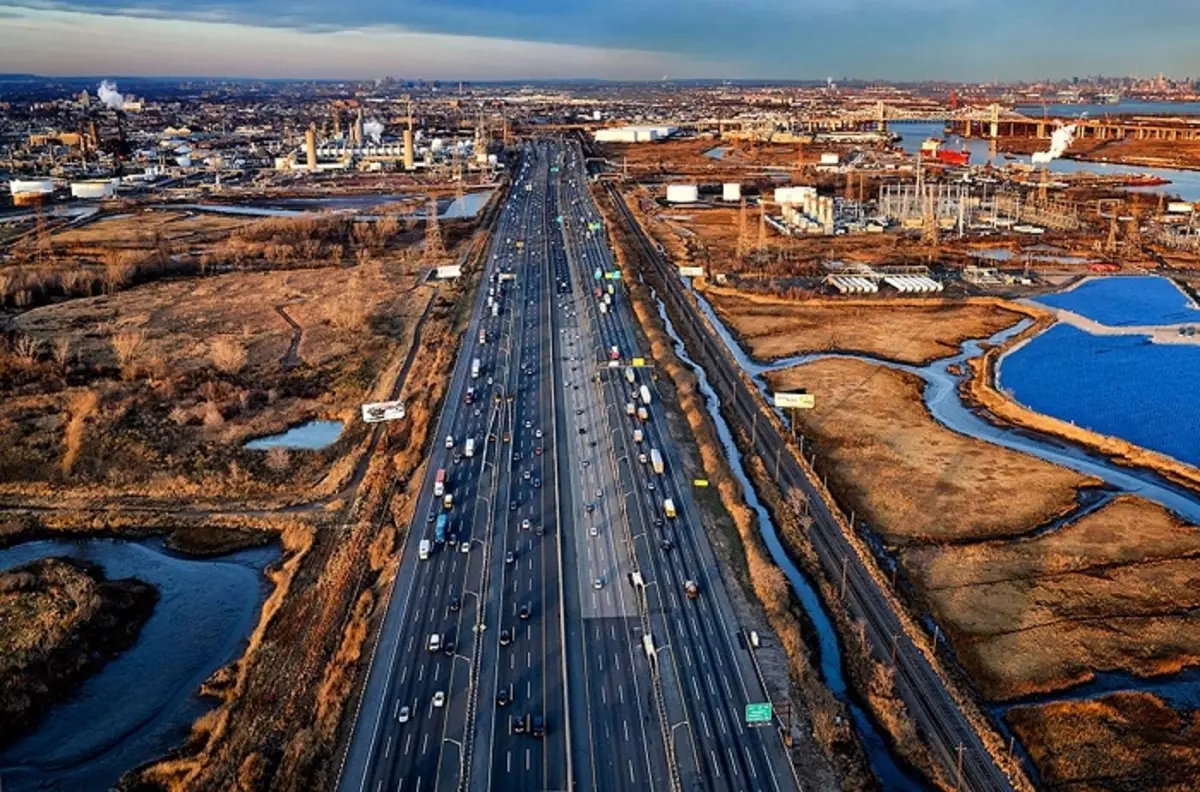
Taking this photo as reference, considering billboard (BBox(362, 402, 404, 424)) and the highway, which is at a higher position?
billboard (BBox(362, 402, 404, 424))

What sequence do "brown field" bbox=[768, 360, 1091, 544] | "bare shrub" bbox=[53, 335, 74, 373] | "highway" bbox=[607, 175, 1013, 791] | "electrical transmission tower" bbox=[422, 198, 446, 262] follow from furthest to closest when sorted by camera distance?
"electrical transmission tower" bbox=[422, 198, 446, 262] < "bare shrub" bbox=[53, 335, 74, 373] < "brown field" bbox=[768, 360, 1091, 544] < "highway" bbox=[607, 175, 1013, 791]

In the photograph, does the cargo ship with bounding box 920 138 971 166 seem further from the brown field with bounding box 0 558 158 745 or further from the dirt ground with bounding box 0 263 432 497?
the brown field with bounding box 0 558 158 745

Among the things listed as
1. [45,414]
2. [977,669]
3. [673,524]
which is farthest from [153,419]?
[977,669]

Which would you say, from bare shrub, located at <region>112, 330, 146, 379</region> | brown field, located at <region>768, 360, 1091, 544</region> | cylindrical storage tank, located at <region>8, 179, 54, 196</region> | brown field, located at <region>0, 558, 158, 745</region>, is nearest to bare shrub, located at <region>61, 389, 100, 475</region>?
bare shrub, located at <region>112, 330, 146, 379</region>

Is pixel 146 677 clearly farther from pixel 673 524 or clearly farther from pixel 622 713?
pixel 673 524

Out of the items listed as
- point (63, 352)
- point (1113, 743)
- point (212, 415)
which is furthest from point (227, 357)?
point (1113, 743)

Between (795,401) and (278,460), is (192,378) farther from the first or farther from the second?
(795,401)

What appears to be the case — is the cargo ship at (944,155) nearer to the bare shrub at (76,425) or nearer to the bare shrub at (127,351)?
the bare shrub at (127,351)
